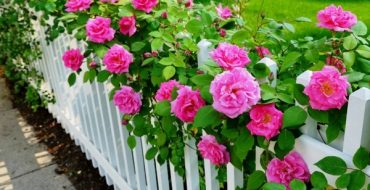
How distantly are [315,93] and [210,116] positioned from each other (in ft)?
0.94

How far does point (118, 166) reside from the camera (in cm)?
264

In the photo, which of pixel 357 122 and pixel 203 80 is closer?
pixel 357 122

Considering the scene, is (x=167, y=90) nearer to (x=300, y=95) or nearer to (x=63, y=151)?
(x=300, y=95)

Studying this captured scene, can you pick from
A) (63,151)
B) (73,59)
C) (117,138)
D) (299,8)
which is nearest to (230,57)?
(73,59)

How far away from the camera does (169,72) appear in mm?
1507

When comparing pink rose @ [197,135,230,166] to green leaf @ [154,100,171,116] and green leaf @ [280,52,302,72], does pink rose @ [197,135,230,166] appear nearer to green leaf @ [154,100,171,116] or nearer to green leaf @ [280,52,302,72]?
green leaf @ [154,100,171,116]

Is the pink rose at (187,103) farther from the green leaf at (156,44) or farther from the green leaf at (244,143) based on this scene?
the green leaf at (156,44)

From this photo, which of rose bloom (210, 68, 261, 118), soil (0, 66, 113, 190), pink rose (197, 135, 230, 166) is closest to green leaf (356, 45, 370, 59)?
rose bloom (210, 68, 261, 118)

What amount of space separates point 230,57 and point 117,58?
59 cm

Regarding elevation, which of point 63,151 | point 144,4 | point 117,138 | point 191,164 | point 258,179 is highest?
point 144,4

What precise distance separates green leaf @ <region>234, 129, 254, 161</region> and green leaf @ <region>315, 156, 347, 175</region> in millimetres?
189

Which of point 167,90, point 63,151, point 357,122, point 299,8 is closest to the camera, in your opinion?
point 357,122

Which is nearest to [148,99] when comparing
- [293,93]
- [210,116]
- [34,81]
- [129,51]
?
[129,51]

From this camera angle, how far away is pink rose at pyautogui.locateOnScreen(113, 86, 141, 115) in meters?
1.78
